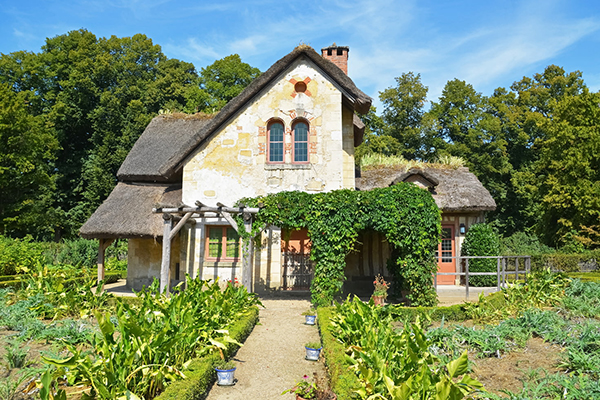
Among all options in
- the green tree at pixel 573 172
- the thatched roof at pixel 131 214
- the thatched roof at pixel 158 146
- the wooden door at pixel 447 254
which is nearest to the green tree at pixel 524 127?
the green tree at pixel 573 172

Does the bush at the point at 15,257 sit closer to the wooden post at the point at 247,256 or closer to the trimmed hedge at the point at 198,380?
the wooden post at the point at 247,256

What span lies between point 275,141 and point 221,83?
21.7m

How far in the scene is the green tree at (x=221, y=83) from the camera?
32.3 meters

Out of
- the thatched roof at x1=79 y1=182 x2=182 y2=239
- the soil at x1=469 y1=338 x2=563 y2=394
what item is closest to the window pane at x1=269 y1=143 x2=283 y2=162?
the thatched roof at x1=79 y1=182 x2=182 y2=239

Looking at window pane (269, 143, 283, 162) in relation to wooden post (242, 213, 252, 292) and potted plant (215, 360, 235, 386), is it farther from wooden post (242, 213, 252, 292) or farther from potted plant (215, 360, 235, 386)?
potted plant (215, 360, 235, 386)

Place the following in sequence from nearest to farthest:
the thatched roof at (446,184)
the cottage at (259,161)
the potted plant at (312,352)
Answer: the potted plant at (312,352)
the cottage at (259,161)
the thatched roof at (446,184)

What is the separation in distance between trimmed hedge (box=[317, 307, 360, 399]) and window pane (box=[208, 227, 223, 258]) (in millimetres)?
6812

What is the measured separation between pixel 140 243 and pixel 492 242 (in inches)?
523

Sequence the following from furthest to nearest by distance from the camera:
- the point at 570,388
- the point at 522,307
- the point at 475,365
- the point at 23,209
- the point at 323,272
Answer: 1. the point at 23,209
2. the point at 323,272
3. the point at 522,307
4. the point at 475,365
5. the point at 570,388

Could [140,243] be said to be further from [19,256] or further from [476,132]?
[476,132]

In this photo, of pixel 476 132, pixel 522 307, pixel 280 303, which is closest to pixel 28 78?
pixel 280 303

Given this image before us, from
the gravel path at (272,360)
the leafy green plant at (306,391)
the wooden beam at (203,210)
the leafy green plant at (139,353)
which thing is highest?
the wooden beam at (203,210)

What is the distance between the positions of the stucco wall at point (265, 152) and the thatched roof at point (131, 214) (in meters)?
1.27

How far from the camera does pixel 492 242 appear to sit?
16.5 meters
